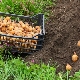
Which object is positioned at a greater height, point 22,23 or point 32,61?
point 22,23

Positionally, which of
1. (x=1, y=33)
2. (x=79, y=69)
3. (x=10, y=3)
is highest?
(x=10, y=3)

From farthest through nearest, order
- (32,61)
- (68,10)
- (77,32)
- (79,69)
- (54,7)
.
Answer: (54,7)
(68,10)
(77,32)
(32,61)
(79,69)

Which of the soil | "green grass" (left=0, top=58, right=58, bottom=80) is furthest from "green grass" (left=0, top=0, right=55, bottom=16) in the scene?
"green grass" (left=0, top=58, right=58, bottom=80)

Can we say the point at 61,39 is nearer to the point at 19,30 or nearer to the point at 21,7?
the point at 19,30

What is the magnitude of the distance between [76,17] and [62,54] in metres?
0.79

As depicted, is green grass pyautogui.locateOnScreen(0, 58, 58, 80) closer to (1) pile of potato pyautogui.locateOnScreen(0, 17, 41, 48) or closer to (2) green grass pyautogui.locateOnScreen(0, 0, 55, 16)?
(1) pile of potato pyautogui.locateOnScreen(0, 17, 41, 48)

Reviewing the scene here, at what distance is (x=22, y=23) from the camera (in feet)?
17.9

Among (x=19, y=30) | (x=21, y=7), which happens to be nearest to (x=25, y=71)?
(x=19, y=30)

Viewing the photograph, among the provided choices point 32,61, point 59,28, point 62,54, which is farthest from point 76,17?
point 32,61

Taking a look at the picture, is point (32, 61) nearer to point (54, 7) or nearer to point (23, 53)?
point (23, 53)

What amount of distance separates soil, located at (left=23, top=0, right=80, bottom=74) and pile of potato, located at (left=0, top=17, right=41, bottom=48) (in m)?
0.18

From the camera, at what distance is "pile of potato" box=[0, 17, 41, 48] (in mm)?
5066

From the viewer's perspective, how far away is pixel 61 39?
204 inches

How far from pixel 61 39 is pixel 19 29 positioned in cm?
63
